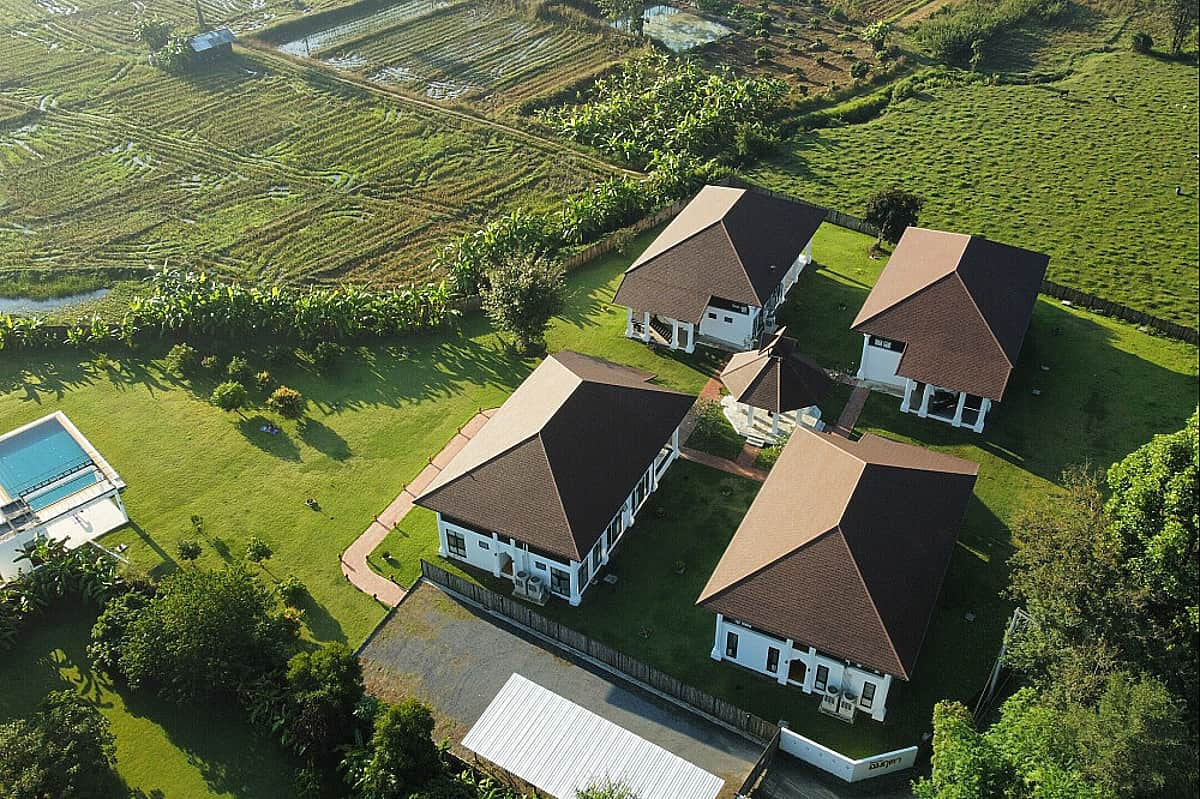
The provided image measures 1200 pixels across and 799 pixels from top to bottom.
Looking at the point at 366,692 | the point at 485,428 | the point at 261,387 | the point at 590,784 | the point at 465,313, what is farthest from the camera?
the point at 465,313

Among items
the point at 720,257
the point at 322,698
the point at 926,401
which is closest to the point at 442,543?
the point at 322,698

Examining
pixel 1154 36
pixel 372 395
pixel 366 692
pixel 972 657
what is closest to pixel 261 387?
pixel 372 395

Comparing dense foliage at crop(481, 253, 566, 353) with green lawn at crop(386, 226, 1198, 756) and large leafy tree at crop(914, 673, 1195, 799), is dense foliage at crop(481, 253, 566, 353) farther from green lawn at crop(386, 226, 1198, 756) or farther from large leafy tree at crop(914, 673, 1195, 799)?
large leafy tree at crop(914, 673, 1195, 799)

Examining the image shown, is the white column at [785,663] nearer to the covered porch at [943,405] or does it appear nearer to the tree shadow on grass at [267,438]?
the covered porch at [943,405]

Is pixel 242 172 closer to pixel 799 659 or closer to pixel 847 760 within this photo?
pixel 799 659

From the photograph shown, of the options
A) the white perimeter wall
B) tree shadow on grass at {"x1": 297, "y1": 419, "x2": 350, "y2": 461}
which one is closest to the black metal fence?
the white perimeter wall

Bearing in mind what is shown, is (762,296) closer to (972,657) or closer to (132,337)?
(972,657)
